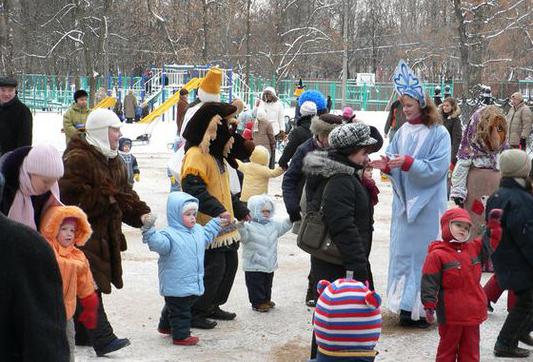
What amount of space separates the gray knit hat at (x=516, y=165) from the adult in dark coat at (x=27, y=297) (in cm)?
452

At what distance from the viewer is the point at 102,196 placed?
20.5 ft

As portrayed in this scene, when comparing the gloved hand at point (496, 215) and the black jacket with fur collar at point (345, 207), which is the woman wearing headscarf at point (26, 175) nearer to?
the black jacket with fur collar at point (345, 207)

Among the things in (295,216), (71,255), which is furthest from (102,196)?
(295,216)

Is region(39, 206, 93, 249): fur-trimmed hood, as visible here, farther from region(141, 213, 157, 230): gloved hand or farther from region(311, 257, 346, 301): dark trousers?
region(311, 257, 346, 301): dark trousers

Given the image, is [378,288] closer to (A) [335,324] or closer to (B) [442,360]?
(B) [442,360]

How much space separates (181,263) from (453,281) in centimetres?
190

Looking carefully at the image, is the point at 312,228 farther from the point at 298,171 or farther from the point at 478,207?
the point at 478,207

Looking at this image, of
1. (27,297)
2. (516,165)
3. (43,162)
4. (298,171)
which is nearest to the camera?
(27,297)

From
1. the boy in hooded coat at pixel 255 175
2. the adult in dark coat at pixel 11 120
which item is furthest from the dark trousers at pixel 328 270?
the adult in dark coat at pixel 11 120

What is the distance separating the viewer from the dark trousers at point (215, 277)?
24.3 feet

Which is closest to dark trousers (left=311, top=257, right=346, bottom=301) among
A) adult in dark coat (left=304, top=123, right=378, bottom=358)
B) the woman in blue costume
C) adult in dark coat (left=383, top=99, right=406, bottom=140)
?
adult in dark coat (left=304, top=123, right=378, bottom=358)

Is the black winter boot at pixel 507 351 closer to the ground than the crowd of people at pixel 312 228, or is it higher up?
closer to the ground

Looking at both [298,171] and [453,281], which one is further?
[298,171]

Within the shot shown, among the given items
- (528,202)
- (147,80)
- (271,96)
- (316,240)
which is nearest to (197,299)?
(316,240)
